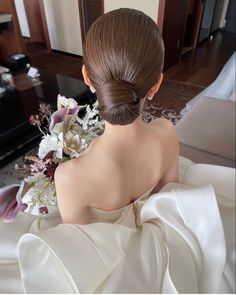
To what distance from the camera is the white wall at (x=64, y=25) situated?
2.18 meters

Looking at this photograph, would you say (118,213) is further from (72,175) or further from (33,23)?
(33,23)

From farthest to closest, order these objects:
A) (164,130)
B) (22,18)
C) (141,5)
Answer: (141,5) < (22,18) < (164,130)

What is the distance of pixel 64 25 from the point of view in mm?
2523

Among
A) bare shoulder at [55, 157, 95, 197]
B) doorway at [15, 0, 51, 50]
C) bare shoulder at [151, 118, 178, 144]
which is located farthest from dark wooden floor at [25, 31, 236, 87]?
bare shoulder at [55, 157, 95, 197]

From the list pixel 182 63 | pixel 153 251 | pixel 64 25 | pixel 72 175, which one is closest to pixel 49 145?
pixel 72 175

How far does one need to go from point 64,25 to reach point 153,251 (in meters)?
2.59

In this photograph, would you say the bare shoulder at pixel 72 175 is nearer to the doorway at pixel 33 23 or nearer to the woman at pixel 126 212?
the woman at pixel 126 212

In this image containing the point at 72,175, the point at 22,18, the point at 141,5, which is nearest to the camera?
the point at 72,175

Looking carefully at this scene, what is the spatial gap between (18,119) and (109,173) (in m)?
1.13

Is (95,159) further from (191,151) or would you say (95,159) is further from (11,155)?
(11,155)

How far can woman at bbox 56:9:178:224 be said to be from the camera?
1.38 feet

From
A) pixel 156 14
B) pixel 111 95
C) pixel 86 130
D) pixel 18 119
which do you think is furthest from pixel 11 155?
pixel 156 14

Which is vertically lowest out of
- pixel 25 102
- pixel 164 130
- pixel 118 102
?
pixel 25 102

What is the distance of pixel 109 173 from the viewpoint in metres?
0.55
